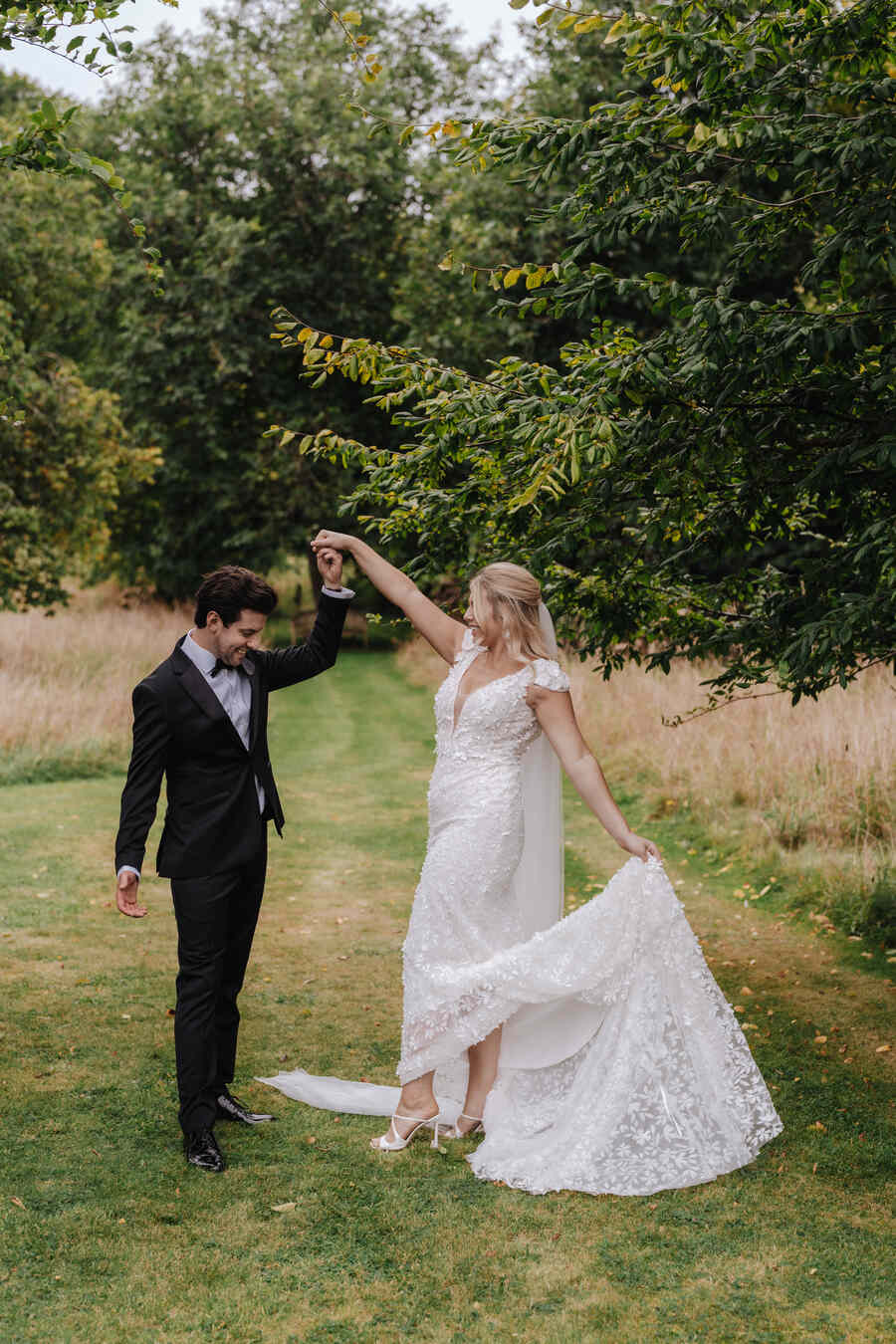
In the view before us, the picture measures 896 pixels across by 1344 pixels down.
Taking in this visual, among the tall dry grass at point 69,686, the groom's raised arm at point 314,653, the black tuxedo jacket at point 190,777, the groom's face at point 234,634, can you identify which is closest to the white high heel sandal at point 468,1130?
the black tuxedo jacket at point 190,777

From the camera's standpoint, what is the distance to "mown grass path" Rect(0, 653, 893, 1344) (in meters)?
3.79

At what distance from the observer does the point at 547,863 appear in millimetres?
5289

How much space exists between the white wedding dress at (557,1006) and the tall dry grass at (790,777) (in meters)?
3.00

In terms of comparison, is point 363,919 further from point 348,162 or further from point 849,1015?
point 348,162

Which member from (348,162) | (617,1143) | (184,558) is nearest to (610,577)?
(617,1143)

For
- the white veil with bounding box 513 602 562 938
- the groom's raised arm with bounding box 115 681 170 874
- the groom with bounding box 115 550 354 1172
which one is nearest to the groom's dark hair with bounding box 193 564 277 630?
the groom with bounding box 115 550 354 1172

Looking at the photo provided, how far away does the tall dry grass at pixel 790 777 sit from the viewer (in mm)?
9078

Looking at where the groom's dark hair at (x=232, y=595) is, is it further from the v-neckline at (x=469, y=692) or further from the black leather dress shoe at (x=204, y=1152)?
the black leather dress shoe at (x=204, y=1152)

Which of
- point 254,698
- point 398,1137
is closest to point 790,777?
point 398,1137

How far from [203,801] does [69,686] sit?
42.2ft

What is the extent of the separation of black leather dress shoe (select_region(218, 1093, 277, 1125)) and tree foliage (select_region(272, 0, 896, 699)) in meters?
2.61

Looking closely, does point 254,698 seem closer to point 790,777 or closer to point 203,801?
point 203,801

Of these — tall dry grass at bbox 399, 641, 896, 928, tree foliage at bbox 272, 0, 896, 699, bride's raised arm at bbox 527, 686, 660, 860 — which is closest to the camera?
tree foliage at bbox 272, 0, 896, 699

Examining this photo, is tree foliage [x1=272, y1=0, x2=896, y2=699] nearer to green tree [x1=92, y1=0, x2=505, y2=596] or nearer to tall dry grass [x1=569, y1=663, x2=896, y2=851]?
tall dry grass [x1=569, y1=663, x2=896, y2=851]
